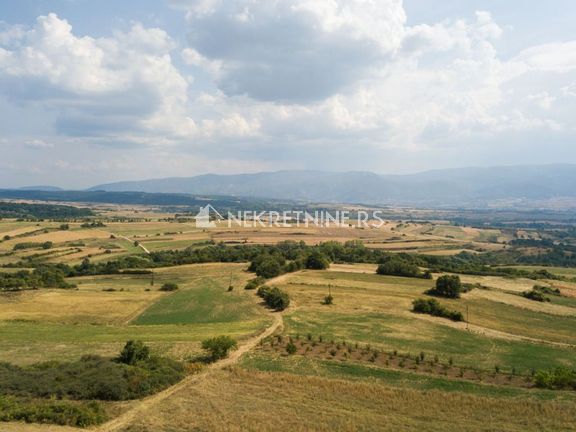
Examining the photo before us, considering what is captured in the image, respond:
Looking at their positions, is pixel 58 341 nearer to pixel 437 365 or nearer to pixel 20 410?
pixel 20 410

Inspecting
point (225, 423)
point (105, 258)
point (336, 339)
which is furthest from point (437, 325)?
point (105, 258)

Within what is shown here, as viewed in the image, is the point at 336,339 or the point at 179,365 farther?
the point at 336,339

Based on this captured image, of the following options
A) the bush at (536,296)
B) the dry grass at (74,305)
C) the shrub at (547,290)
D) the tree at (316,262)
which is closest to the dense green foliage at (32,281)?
the dry grass at (74,305)

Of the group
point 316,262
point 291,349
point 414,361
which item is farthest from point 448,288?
point 291,349

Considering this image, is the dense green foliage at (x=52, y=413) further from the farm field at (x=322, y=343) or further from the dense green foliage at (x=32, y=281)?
the dense green foliage at (x=32, y=281)

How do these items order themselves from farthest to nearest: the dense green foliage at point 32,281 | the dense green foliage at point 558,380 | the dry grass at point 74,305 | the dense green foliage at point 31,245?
1. the dense green foliage at point 31,245
2. the dense green foliage at point 32,281
3. the dry grass at point 74,305
4. the dense green foliage at point 558,380

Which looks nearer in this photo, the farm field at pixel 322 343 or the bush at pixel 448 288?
the farm field at pixel 322 343

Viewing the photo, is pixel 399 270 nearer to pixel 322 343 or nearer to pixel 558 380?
pixel 322 343
